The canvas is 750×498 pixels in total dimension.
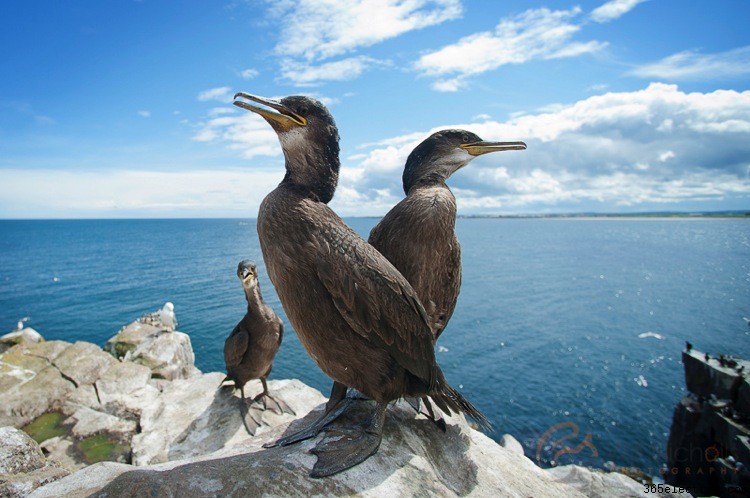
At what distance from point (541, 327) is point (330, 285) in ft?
110

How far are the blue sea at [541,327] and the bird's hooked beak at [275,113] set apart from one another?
1780 centimetres

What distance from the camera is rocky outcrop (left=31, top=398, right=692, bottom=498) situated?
2.52 metres

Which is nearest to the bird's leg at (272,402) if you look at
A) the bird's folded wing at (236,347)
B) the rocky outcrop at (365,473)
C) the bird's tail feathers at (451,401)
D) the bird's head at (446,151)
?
the bird's folded wing at (236,347)

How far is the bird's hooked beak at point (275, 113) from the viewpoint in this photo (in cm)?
288

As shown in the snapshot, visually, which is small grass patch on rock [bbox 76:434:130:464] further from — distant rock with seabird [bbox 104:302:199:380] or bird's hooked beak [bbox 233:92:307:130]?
bird's hooked beak [bbox 233:92:307:130]

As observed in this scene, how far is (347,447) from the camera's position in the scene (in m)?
3.07

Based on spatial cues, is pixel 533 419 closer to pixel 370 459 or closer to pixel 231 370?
pixel 231 370

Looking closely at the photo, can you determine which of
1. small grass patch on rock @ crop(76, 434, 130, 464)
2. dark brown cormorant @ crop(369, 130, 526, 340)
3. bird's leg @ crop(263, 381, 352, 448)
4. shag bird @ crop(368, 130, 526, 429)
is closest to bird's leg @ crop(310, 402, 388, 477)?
bird's leg @ crop(263, 381, 352, 448)

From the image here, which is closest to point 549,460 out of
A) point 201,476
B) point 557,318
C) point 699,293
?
point 201,476

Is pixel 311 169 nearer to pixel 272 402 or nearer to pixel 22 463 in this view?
pixel 22 463

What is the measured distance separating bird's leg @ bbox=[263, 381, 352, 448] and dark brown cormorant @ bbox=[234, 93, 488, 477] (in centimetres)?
31

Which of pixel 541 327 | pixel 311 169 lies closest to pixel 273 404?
pixel 311 169

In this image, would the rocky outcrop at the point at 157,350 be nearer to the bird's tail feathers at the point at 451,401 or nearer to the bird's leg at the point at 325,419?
the bird's leg at the point at 325,419

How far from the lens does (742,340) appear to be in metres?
28.9
